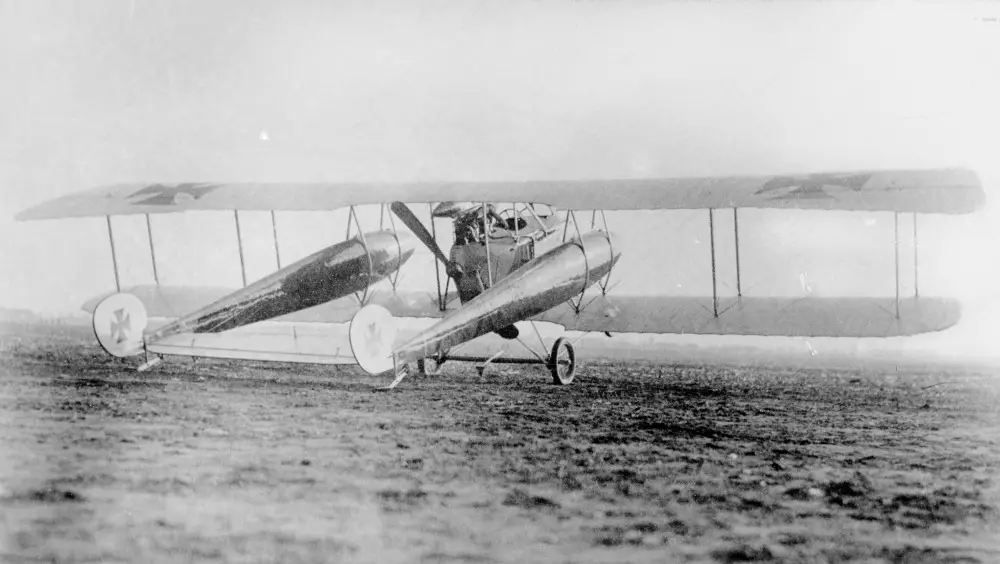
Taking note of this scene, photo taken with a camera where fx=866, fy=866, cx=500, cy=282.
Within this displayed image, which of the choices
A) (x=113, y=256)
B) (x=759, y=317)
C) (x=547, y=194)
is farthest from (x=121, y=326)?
(x=759, y=317)

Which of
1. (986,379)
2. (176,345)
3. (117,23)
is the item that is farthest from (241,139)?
(986,379)

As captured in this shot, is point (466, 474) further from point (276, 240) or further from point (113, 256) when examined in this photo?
point (113, 256)

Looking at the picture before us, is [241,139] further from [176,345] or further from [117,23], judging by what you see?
[176,345]

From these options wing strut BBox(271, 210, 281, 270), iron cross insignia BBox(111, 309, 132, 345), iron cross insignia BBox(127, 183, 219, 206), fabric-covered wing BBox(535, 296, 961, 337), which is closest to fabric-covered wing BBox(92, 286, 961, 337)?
fabric-covered wing BBox(535, 296, 961, 337)

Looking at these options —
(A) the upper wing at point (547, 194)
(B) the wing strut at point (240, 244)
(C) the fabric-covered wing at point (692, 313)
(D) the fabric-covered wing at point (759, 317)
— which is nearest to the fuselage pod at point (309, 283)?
(B) the wing strut at point (240, 244)

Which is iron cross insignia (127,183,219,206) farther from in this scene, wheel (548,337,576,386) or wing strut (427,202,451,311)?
wheel (548,337,576,386)

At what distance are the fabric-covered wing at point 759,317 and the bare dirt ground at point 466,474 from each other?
50cm

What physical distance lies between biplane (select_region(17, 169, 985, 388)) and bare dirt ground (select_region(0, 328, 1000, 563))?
0.44 meters

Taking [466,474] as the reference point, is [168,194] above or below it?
above

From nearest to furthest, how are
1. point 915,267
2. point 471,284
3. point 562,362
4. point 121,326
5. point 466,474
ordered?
point 466,474 < point 915,267 < point 121,326 < point 562,362 < point 471,284

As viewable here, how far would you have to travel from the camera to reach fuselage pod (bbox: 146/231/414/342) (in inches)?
259

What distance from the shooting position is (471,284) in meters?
7.77

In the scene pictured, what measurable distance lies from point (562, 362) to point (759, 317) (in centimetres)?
168

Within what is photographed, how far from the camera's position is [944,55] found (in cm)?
528
